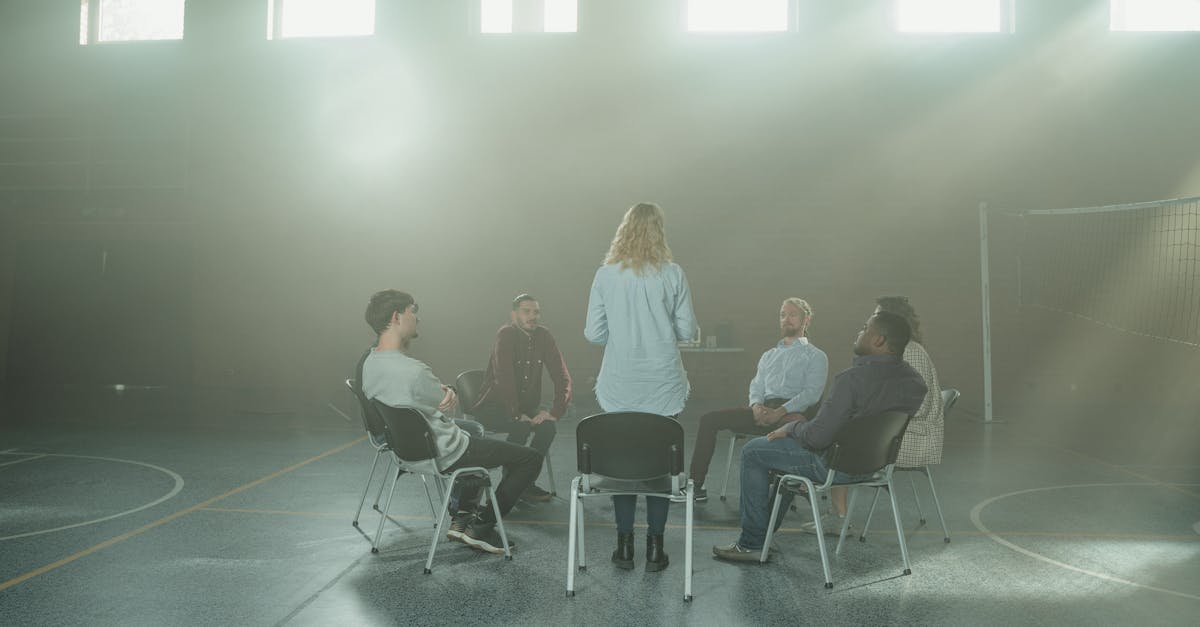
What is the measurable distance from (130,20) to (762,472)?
1079 centimetres

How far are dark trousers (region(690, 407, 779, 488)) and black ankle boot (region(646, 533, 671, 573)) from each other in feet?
3.90

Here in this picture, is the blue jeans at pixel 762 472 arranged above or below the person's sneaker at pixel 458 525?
above

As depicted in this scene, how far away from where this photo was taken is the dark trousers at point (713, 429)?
4.61 meters

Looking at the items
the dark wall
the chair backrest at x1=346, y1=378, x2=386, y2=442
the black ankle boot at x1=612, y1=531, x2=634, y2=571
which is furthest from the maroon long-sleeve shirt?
the dark wall

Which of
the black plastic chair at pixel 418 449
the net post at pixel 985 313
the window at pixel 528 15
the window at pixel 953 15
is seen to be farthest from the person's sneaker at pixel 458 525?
the window at pixel 953 15

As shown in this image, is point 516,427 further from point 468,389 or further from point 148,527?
point 148,527

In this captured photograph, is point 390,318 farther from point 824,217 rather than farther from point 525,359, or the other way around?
point 824,217

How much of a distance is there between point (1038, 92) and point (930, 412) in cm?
719

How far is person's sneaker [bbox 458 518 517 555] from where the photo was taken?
3.65 metres

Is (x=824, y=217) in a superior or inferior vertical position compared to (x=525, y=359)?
superior

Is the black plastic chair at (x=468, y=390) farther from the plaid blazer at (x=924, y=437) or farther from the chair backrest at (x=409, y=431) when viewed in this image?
the plaid blazer at (x=924, y=437)

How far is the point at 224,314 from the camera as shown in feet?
33.6

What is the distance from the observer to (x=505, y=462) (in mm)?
3740

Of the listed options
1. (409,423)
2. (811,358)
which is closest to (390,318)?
(409,423)
